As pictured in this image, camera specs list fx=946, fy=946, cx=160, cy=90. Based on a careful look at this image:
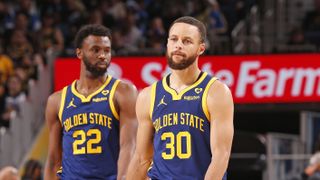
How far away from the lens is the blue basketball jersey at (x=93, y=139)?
7.58m

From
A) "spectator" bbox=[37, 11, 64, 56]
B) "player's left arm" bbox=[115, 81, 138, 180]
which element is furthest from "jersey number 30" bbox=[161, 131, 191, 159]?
"spectator" bbox=[37, 11, 64, 56]

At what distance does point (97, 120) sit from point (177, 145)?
50.2 inches

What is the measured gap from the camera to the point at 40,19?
59.9 feet

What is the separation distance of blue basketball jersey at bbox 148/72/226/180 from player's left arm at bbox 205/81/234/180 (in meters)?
0.08

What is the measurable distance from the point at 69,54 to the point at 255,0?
440 cm

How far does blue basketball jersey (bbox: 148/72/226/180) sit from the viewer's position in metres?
6.44

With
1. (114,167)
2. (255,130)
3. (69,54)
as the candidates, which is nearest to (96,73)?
(114,167)

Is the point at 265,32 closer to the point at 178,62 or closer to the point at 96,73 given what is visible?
the point at 96,73

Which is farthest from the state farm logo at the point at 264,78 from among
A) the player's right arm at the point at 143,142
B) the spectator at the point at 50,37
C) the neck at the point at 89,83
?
the player's right arm at the point at 143,142

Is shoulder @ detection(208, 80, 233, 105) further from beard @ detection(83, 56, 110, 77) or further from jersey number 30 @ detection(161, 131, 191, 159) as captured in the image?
beard @ detection(83, 56, 110, 77)

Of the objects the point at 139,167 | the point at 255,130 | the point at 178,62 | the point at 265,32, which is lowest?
the point at 139,167

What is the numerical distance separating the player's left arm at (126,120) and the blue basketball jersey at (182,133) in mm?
932

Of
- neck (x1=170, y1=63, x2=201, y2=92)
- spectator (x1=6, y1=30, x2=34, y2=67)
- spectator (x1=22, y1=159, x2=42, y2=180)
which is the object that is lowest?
neck (x1=170, y1=63, x2=201, y2=92)

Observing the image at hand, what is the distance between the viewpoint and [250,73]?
48.2 ft
